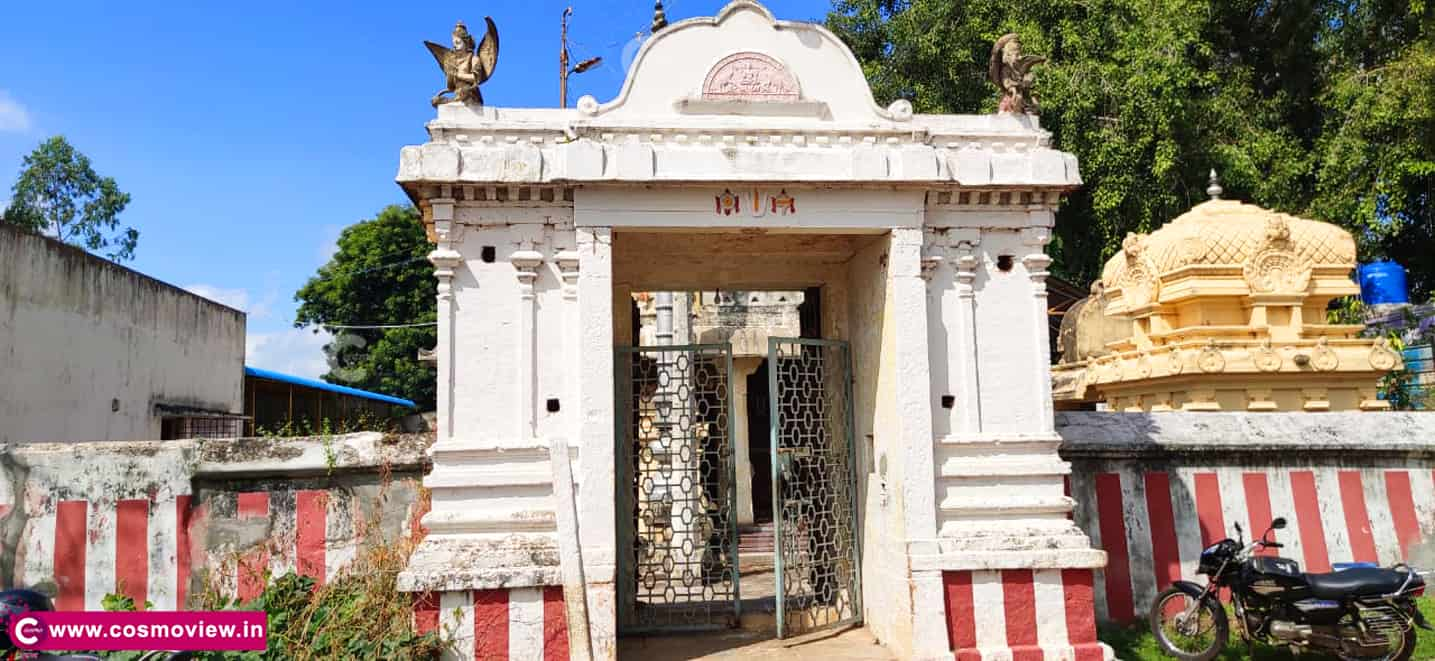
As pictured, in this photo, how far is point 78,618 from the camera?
4832 mm

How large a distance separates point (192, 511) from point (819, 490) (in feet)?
15.4

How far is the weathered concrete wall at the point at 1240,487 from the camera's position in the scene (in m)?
7.87

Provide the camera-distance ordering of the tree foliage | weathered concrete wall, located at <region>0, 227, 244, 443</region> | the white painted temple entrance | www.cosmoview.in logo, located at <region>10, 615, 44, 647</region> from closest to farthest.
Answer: www.cosmoview.in logo, located at <region>10, 615, 44, 647</region>
the white painted temple entrance
weathered concrete wall, located at <region>0, 227, 244, 443</region>
the tree foliage

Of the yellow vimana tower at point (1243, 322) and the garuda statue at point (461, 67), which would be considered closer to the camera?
the garuda statue at point (461, 67)

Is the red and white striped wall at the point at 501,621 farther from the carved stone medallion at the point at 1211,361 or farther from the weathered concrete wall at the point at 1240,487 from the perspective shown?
the carved stone medallion at the point at 1211,361

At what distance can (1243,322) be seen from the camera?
405 inches

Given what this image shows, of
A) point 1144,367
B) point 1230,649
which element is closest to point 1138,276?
point 1144,367

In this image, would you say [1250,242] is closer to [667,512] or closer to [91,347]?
[667,512]

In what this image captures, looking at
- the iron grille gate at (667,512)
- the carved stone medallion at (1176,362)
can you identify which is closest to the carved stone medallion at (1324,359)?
the carved stone medallion at (1176,362)

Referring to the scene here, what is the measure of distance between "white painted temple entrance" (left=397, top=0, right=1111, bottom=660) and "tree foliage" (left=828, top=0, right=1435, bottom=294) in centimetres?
1027

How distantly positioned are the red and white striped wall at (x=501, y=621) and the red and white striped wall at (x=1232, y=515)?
4.31 meters

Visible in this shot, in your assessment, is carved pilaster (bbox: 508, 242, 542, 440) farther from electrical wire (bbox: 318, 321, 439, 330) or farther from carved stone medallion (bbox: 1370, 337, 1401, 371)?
electrical wire (bbox: 318, 321, 439, 330)

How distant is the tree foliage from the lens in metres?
15.7

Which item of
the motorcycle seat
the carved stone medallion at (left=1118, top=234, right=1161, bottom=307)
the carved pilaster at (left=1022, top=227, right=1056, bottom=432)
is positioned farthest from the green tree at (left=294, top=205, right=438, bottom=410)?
the motorcycle seat
